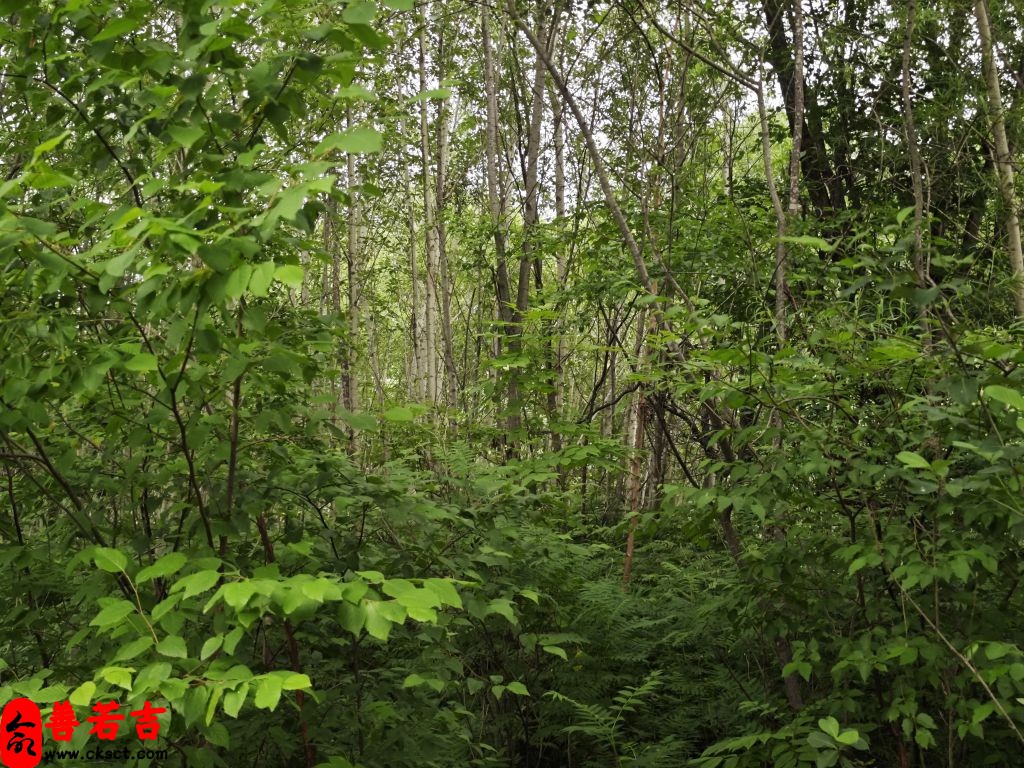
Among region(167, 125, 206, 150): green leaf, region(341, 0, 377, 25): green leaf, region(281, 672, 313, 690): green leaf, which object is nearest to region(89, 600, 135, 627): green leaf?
region(281, 672, 313, 690): green leaf

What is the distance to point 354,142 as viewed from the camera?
161 cm

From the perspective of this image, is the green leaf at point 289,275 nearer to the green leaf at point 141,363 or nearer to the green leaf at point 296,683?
the green leaf at point 141,363

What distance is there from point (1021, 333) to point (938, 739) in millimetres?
1744

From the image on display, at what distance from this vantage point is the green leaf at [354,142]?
1588 mm

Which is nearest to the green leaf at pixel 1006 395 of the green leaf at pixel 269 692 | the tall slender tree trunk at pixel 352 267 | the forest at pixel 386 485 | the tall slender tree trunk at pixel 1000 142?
the forest at pixel 386 485

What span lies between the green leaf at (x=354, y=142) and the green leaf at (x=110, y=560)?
3.39 ft

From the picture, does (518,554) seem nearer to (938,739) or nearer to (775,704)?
(775,704)

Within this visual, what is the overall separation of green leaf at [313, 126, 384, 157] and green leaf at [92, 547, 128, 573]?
40.7 inches

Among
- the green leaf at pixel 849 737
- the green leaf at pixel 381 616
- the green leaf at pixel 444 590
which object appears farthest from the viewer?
the green leaf at pixel 849 737

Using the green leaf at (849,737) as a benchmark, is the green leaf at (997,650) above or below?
above

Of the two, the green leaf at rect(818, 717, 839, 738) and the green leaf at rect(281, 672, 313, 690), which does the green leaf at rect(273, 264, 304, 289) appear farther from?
the green leaf at rect(818, 717, 839, 738)

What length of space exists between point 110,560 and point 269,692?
60 cm

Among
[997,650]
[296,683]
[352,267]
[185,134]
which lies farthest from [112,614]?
[352,267]

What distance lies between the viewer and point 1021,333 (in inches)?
131
